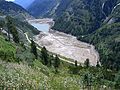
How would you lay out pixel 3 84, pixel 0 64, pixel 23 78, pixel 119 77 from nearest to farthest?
pixel 3 84, pixel 23 78, pixel 0 64, pixel 119 77

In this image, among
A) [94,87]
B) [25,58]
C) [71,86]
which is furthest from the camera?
[94,87]

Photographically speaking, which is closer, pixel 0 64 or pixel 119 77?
pixel 0 64

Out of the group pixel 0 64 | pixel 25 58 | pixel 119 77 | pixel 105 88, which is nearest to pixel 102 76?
pixel 119 77

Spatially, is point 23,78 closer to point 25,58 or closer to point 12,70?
point 12,70

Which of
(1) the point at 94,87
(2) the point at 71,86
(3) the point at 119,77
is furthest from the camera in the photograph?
(3) the point at 119,77

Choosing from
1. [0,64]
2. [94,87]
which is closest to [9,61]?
[0,64]

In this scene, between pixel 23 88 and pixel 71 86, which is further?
pixel 71 86

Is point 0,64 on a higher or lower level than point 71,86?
higher

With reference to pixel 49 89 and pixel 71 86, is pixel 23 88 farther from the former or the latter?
pixel 71 86

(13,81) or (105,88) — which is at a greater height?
(13,81)
